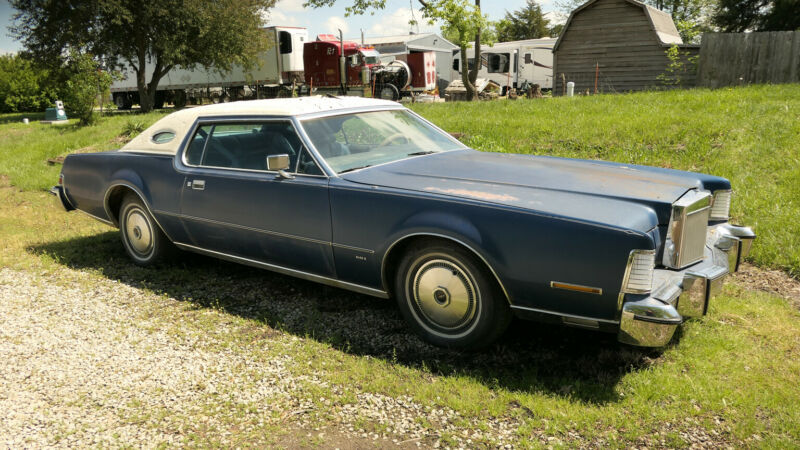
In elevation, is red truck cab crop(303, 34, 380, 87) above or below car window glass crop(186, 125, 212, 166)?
above

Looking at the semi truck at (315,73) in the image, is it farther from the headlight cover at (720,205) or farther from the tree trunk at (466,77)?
the headlight cover at (720,205)

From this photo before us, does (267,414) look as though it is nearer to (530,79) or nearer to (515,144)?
(515,144)

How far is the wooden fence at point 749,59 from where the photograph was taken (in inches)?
555

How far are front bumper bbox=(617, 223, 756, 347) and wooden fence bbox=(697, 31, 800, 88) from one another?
12522 mm

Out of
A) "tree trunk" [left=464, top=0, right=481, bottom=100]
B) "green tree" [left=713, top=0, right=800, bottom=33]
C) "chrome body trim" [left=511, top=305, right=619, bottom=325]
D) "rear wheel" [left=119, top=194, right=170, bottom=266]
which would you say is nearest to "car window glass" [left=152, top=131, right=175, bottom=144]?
"rear wheel" [left=119, top=194, right=170, bottom=266]

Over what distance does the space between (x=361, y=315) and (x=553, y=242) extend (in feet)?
5.58

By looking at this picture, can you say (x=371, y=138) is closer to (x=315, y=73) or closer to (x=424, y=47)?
(x=315, y=73)

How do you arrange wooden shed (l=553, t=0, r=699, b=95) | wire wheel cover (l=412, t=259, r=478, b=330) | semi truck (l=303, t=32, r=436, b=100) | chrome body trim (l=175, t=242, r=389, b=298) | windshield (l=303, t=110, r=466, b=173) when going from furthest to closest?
semi truck (l=303, t=32, r=436, b=100) → wooden shed (l=553, t=0, r=699, b=95) → windshield (l=303, t=110, r=466, b=173) → chrome body trim (l=175, t=242, r=389, b=298) → wire wheel cover (l=412, t=259, r=478, b=330)

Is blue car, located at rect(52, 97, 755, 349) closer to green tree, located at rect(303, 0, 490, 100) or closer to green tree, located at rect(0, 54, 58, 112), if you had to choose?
green tree, located at rect(303, 0, 490, 100)

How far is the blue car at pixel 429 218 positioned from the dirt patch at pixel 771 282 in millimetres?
964

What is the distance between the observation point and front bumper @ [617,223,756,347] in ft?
9.14

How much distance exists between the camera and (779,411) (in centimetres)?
280

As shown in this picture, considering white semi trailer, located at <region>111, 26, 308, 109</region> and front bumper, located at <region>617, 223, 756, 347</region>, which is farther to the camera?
white semi trailer, located at <region>111, 26, 308, 109</region>

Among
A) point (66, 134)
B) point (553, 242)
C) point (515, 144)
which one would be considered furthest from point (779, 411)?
point (66, 134)
